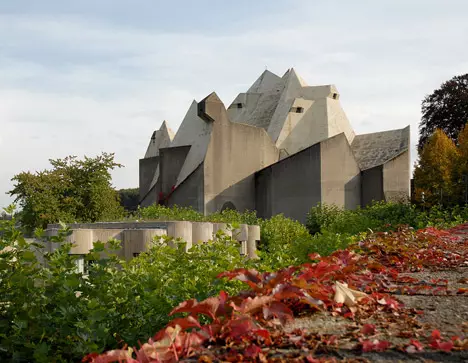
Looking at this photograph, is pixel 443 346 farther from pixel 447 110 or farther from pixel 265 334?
pixel 447 110

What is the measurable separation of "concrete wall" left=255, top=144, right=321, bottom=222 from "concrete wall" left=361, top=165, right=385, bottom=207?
291 cm

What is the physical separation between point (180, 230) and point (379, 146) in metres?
19.7

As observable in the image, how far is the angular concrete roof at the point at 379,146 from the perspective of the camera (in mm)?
25919

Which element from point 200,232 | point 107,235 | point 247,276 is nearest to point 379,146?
point 200,232

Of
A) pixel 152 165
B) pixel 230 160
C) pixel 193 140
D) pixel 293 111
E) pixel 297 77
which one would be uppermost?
pixel 297 77

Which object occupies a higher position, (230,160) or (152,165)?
(152,165)

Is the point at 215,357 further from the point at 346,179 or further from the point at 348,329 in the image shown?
the point at 346,179

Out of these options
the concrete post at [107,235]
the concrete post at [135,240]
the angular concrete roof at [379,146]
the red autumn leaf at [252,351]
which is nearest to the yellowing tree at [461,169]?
the angular concrete roof at [379,146]

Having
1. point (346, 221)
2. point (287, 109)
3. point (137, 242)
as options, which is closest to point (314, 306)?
point (137, 242)

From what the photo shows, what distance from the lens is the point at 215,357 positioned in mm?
1896

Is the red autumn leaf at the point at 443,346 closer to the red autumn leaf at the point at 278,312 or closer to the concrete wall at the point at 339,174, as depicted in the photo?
the red autumn leaf at the point at 278,312

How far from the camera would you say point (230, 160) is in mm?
23875

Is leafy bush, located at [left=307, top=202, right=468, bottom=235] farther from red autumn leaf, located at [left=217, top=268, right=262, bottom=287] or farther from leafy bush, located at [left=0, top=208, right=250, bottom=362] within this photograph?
red autumn leaf, located at [left=217, top=268, right=262, bottom=287]

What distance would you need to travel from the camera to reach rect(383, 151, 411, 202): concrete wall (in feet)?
80.9
